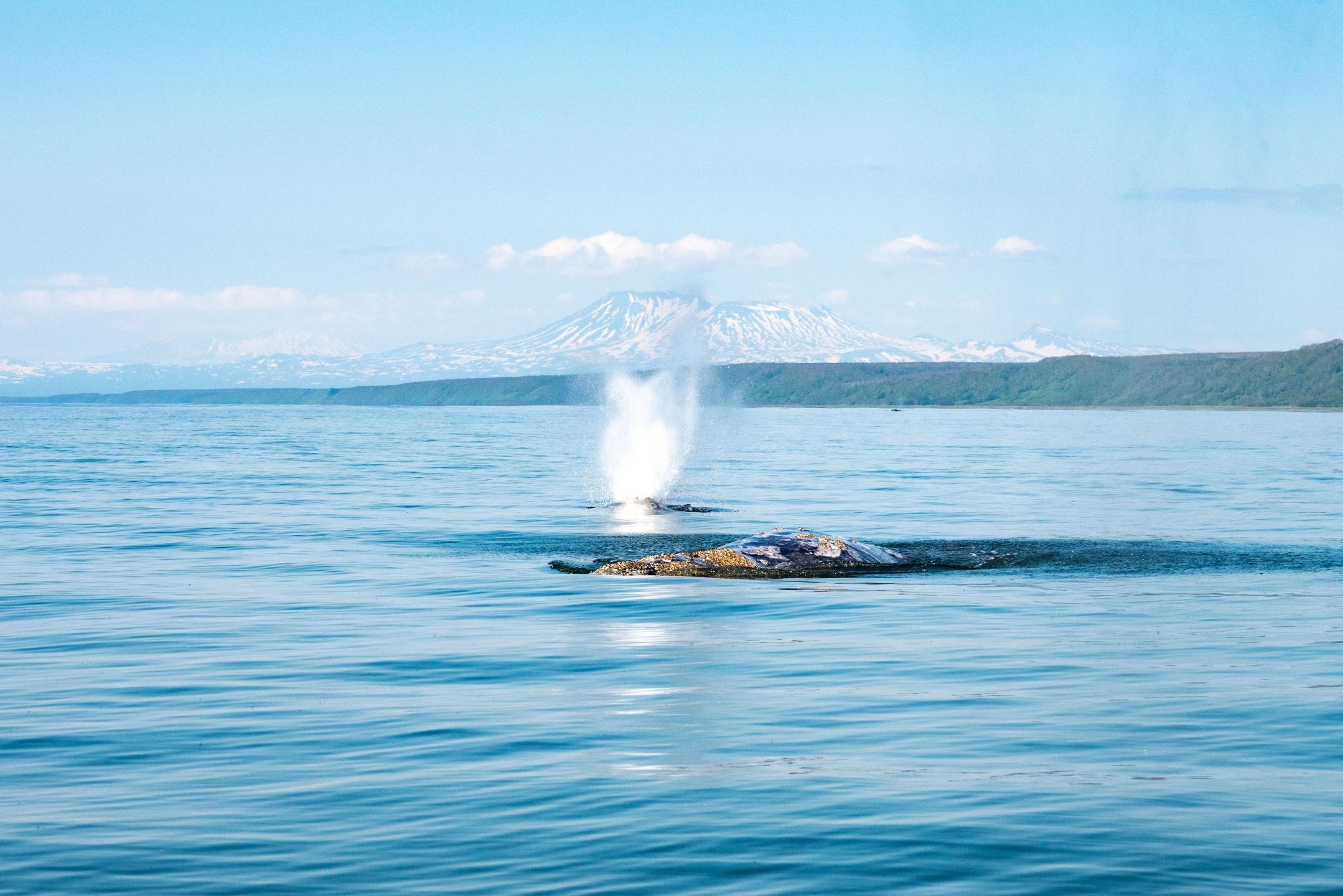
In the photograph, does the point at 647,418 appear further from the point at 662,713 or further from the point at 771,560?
the point at 662,713

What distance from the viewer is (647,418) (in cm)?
7194

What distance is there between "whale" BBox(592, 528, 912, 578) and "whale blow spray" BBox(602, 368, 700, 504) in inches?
1297

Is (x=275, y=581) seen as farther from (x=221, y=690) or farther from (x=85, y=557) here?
(x=221, y=690)

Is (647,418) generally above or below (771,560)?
above

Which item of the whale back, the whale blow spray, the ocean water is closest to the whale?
the whale back

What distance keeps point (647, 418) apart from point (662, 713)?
55871 millimetres

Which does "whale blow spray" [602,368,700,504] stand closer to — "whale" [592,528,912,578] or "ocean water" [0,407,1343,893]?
"ocean water" [0,407,1343,893]

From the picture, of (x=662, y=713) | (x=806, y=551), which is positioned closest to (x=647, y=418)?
(x=806, y=551)

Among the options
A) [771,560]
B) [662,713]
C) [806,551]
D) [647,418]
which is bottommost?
[662,713]

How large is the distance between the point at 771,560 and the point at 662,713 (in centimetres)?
1468

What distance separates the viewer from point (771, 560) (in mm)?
30750

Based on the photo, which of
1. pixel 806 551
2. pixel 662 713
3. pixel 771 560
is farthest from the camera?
pixel 806 551

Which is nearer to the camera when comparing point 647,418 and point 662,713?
point 662,713

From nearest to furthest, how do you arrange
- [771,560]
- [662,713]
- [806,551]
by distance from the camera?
1. [662,713]
2. [771,560]
3. [806,551]
